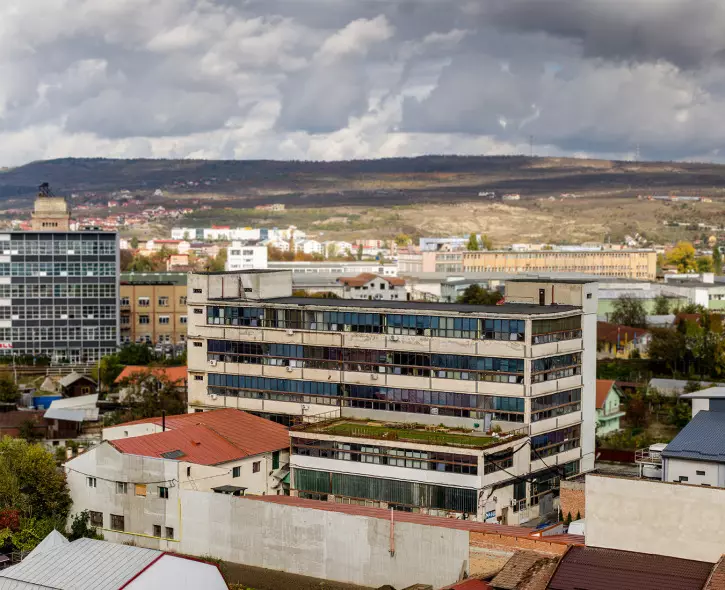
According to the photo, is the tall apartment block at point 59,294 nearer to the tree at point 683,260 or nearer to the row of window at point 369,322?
the row of window at point 369,322

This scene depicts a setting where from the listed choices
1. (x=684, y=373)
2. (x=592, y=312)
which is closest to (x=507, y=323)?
(x=592, y=312)

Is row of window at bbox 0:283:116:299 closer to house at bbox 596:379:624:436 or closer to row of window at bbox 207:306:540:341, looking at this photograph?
row of window at bbox 207:306:540:341

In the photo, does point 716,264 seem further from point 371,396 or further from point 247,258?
A: point 371,396

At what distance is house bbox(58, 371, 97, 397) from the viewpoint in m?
64.9

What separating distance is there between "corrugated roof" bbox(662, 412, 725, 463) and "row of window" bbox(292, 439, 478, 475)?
19.4ft

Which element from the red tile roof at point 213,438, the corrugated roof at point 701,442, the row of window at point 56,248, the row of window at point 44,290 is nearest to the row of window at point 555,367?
the corrugated roof at point 701,442

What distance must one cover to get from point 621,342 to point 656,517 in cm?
5205

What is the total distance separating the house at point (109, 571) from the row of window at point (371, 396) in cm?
1374

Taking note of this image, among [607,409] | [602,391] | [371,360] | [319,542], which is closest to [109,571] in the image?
[319,542]

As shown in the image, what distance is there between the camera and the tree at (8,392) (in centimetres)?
6250

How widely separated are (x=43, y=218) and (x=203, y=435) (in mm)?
71843

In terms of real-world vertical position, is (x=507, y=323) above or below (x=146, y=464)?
above

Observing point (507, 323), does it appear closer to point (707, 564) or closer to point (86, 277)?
point (707, 564)

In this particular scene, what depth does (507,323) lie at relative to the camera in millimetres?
39500
